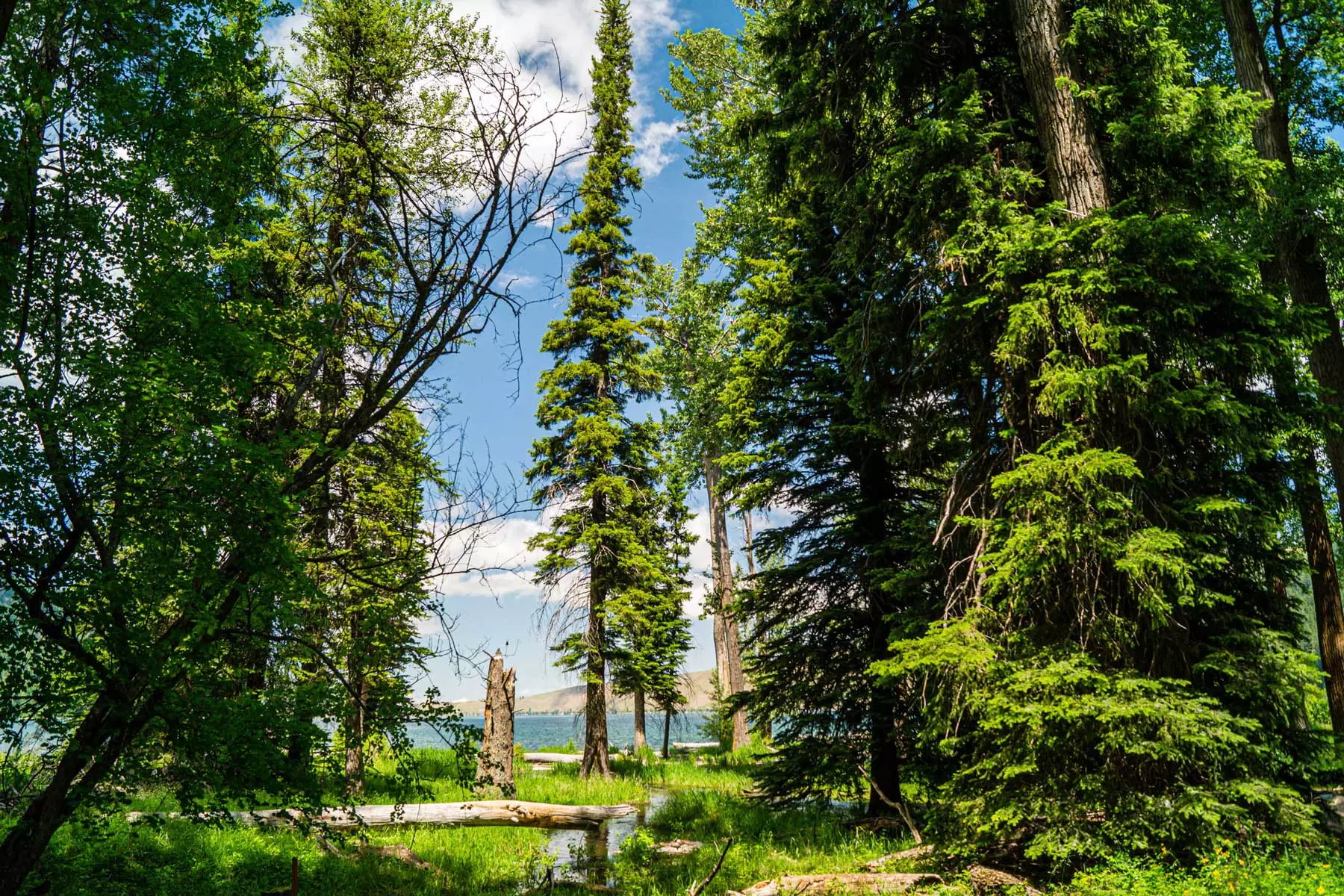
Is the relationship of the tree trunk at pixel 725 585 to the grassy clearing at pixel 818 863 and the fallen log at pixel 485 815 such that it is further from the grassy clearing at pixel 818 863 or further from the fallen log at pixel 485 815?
the fallen log at pixel 485 815

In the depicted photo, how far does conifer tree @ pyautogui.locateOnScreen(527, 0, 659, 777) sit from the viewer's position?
16.7 m

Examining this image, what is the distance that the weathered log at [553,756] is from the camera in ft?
70.7

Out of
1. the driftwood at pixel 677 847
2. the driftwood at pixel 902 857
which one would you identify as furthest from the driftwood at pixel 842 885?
the driftwood at pixel 677 847

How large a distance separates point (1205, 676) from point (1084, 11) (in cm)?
656

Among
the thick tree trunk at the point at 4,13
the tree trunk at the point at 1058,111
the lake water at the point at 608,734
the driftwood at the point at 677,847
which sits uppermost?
the tree trunk at the point at 1058,111

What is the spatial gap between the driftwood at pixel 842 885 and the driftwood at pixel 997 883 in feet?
1.16

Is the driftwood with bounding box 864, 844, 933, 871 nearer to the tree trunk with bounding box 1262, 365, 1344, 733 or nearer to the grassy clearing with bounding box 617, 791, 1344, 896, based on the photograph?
the grassy clearing with bounding box 617, 791, 1344, 896

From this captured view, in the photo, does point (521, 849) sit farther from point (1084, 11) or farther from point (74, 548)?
point (1084, 11)

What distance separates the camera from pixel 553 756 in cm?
2261

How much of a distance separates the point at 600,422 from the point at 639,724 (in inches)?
513

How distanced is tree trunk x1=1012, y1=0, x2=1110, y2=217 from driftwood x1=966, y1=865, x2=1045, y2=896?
6137 mm

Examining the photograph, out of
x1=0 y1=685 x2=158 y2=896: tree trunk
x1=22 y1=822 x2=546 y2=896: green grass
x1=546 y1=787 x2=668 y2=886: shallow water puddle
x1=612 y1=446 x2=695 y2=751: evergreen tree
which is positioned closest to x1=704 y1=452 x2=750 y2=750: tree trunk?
x1=612 y1=446 x2=695 y2=751: evergreen tree

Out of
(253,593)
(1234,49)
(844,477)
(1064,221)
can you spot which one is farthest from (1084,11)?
(253,593)

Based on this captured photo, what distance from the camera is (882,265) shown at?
9.04 m
